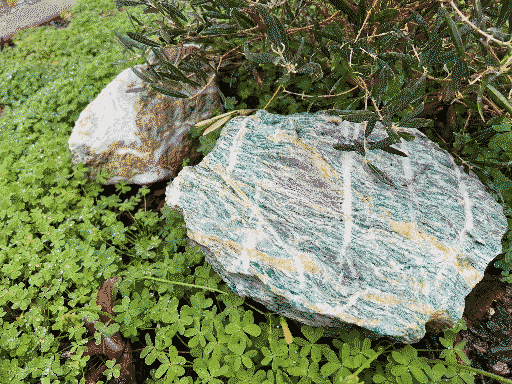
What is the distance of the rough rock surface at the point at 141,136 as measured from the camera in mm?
→ 3211

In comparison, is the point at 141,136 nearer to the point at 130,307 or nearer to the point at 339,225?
the point at 130,307

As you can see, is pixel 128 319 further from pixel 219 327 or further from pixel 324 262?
pixel 324 262

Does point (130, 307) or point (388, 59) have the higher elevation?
point (388, 59)

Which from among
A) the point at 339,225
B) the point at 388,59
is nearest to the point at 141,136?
the point at 339,225

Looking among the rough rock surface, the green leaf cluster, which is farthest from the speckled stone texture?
the rough rock surface

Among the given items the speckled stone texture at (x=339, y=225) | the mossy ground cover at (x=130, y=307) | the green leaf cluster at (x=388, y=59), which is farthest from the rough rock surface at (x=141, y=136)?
the speckled stone texture at (x=339, y=225)

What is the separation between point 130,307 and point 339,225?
5.20 feet

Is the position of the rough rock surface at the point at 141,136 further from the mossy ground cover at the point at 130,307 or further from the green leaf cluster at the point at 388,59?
the green leaf cluster at the point at 388,59

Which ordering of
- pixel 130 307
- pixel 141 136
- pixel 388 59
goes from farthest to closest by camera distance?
pixel 141 136 → pixel 130 307 → pixel 388 59

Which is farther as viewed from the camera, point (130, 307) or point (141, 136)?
point (141, 136)

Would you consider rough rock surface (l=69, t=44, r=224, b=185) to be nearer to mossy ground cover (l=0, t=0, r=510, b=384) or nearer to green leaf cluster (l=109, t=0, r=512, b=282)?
mossy ground cover (l=0, t=0, r=510, b=384)

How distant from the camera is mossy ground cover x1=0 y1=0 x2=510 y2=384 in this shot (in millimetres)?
2059

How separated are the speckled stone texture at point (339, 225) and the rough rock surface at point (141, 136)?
34.5 inches

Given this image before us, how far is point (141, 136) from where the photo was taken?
3211mm
